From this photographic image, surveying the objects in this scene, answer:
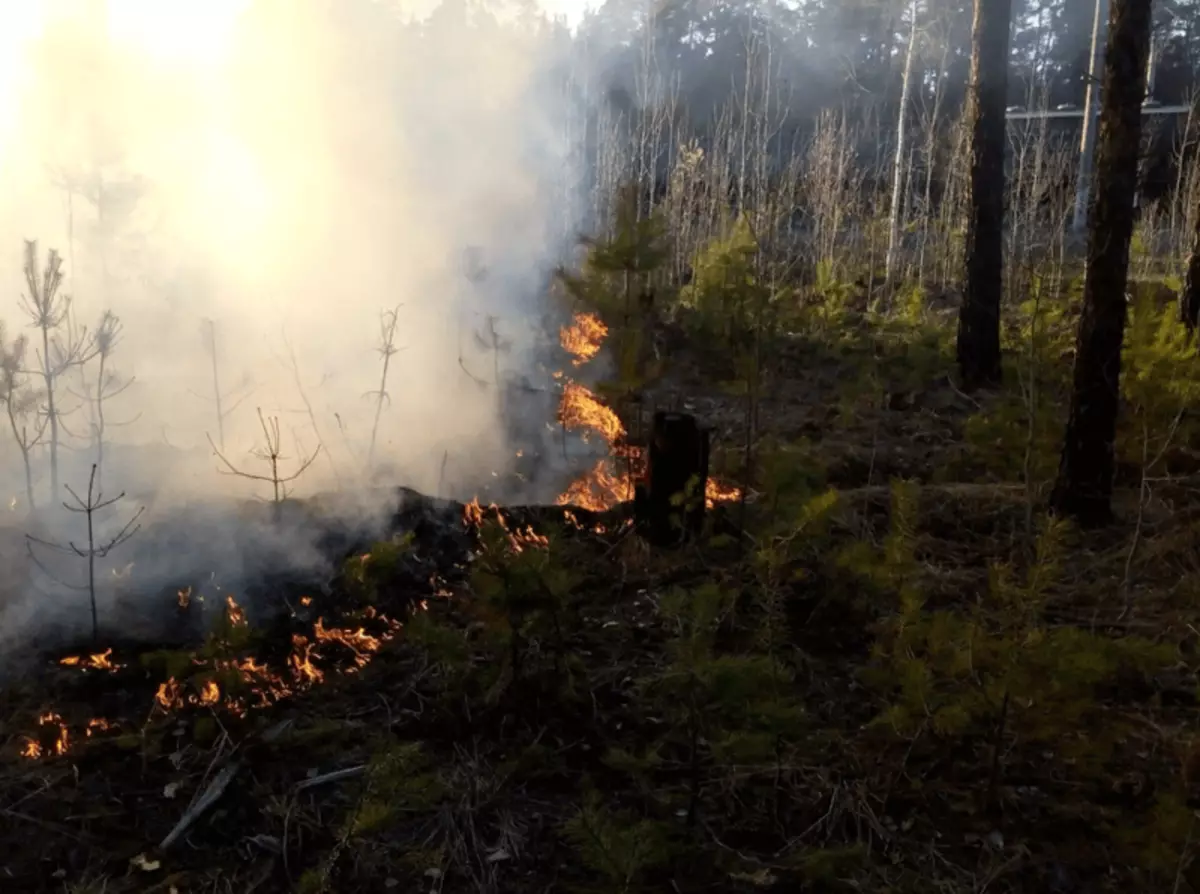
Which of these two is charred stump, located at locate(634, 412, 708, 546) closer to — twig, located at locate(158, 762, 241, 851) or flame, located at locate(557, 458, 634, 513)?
flame, located at locate(557, 458, 634, 513)

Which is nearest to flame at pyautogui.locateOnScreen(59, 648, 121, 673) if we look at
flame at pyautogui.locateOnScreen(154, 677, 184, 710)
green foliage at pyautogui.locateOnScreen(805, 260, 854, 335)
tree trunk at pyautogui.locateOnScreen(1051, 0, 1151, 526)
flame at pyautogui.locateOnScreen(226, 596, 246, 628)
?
flame at pyautogui.locateOnScreen(154, 677, 184, 710)

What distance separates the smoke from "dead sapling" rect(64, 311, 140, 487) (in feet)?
0.33

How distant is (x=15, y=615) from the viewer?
434 centimetres

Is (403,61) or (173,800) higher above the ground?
(403,61)

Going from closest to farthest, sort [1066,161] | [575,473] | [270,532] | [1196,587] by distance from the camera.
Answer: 1. [1196,587]
2. [270,532]
3. [575,473]
4. [1066,161]

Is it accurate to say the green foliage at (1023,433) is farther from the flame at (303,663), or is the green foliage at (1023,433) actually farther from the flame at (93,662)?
the flame at (93,662)

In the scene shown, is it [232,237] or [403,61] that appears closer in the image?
[232,237]

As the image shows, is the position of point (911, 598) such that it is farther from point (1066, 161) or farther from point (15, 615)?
point (1066, 161)

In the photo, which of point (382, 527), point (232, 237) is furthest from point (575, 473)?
point (232, 237)

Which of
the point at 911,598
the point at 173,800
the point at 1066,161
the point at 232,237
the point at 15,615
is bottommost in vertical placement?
the point at 173,800

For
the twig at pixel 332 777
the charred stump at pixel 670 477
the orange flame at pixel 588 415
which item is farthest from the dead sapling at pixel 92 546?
the orange flame at pixel 588 415

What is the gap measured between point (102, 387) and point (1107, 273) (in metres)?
7.26

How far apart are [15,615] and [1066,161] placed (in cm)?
2452

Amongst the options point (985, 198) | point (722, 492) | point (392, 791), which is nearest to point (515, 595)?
point (392, 791)
